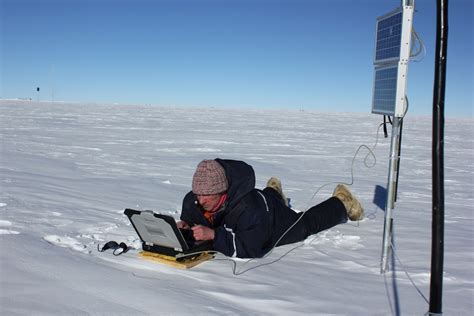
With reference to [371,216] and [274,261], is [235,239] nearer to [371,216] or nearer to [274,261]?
[274,261]

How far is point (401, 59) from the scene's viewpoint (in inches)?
115

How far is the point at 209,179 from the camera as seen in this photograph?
3.15 meters

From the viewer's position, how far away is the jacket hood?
3268 millimetres

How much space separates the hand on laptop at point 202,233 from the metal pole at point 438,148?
1696mm

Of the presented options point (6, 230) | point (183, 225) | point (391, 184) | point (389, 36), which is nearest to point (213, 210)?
point (183, 225)

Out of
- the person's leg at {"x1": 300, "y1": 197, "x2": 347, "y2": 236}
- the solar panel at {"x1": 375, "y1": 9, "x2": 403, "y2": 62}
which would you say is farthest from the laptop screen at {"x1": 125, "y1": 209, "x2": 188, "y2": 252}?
the solar panel at {"x1": 375, "y1": 9, "x2": 403, "y2": 62}

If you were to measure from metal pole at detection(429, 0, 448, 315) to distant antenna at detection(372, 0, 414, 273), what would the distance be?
1.19 meters

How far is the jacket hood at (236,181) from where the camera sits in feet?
10.7

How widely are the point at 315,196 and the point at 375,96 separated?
3.21 metres

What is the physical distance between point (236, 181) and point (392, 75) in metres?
1.34

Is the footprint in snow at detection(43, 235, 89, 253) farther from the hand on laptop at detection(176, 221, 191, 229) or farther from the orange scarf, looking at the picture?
the orange scarf

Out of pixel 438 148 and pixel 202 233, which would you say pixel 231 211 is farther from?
pixel 438 148

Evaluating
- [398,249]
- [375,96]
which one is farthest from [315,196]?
[375,96]

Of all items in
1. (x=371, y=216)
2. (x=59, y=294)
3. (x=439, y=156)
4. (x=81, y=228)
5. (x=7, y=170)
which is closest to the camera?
(x=439, y=156)
